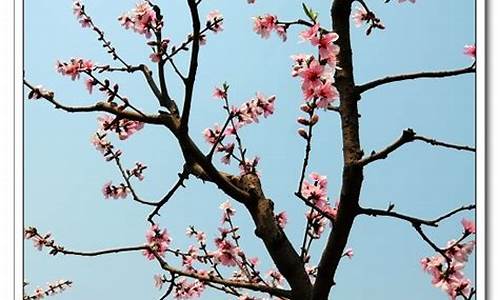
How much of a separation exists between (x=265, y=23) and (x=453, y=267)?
2.15ft

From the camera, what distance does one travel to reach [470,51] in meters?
1.47

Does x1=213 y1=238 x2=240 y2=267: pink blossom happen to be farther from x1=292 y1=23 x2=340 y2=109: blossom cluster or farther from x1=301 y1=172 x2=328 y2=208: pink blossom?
x1=292 y1=23 x2=340 y2=109: blossom cluster

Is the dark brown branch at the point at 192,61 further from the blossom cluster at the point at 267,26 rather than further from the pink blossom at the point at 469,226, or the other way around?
the pink blossom at the point at 469,226

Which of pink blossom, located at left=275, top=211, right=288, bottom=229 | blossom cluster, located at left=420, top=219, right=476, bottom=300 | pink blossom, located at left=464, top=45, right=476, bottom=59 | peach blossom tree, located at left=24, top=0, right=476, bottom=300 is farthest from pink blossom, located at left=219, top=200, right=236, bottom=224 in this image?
pink blossom, located at left=464, top=45, right=476, bottom=59

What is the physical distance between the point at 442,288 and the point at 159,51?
78cm

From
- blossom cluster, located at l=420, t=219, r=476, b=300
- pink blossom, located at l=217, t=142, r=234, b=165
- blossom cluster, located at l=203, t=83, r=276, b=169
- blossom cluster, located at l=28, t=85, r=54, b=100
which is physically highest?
blossom cluster, located at l=28, t=85, r=54, b=100

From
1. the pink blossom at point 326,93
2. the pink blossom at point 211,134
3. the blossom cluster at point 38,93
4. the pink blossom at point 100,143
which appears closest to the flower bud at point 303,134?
the pink blossom at point 326,93

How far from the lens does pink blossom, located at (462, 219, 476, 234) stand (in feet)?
4.58

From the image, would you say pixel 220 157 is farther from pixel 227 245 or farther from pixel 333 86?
pixel 333 86

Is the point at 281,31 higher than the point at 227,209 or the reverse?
higher

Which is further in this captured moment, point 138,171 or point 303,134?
point 138,171

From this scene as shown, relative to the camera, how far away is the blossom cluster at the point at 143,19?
158 centimetres

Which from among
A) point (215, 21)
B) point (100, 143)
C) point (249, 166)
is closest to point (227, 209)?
point (249, 166)

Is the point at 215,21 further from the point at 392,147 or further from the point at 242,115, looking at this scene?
the point at 392,147
